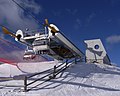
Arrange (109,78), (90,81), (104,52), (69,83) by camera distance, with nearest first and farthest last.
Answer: (69,83) < (90,81) < (109,78) < (104,52)

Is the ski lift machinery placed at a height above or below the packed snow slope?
above

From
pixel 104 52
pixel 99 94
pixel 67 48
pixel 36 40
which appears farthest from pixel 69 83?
pixel 104 52

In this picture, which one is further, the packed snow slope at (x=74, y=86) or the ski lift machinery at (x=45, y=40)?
the ski lift machinery at (x=45, y=40)

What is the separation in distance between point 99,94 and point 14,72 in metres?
8.47

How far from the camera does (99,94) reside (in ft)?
36.1

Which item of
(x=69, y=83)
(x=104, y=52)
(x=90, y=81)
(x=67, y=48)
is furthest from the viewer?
(x=104, y=52)

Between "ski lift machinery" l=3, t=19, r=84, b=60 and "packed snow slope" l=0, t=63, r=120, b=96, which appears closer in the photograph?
"packed snow slope" l=0, t=63, r=120, b=96

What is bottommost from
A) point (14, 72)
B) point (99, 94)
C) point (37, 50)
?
point (99, 94)

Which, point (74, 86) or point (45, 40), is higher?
point (45, 40)

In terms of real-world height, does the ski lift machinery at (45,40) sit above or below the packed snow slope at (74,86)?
above

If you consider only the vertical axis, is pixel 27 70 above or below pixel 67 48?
below

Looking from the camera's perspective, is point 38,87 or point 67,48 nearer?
point 38,87

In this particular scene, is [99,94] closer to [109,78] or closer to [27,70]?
[109,78]

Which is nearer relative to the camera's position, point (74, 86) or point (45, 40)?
point (74, 86)
